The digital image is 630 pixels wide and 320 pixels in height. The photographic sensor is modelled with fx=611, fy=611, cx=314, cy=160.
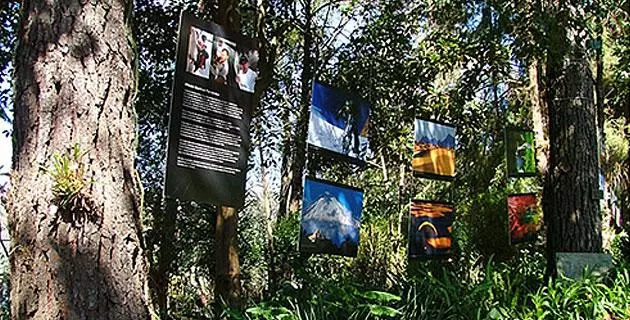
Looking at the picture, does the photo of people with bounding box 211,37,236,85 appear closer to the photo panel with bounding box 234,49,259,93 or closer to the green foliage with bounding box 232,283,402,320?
the photo panel with bounding box 234,49,259,93

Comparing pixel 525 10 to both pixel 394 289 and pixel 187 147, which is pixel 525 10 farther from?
pixel 187 147

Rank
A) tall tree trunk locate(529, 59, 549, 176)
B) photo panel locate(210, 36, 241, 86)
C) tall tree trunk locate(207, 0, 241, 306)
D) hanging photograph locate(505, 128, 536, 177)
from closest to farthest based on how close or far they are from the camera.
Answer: photo panel locate(210, 36, 241, 86)
tall tree trunk locate(207, 0, 241, 306)
hanging photograph locate(505, 128, 536, 177)
tall tree trunk locate(529, 59, 549, 176)

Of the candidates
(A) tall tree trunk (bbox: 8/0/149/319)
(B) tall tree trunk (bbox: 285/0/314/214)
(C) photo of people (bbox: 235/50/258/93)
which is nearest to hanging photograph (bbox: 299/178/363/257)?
(C) photo of people (bbox: 235/50/258/93)

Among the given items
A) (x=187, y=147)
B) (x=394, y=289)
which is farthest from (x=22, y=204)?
(x=394, y=289)

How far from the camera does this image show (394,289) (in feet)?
13.0

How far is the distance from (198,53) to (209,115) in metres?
0.34

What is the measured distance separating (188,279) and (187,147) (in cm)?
382

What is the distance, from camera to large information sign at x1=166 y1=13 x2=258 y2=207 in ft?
10.4

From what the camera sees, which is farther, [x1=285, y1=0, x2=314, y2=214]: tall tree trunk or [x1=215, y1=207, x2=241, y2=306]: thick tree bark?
[x1=285, y1=0, x2=314, y2=214]: tall tree trunk

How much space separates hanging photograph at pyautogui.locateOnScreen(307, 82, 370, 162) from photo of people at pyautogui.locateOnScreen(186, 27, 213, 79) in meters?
1.26

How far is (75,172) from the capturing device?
2.02 meters

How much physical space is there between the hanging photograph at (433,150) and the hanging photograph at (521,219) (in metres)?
1.05

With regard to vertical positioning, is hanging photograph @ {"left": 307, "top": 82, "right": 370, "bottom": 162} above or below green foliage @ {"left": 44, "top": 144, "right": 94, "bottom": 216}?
above

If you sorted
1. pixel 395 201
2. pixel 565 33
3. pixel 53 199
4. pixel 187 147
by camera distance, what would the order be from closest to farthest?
pixel 53 199, pixel 187 147, pixel 565 33, pixel 395 201
